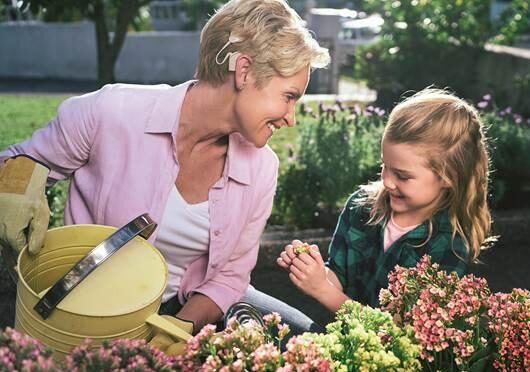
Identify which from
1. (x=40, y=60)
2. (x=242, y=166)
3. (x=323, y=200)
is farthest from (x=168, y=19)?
(x=242, y=166)

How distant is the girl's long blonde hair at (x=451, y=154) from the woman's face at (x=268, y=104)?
1.09ft

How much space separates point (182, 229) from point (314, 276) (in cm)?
47

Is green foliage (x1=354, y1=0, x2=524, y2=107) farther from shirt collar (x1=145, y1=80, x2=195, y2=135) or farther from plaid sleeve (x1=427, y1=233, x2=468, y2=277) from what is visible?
shirt collar (x1=145, y1=80, x2=195, y2=135)

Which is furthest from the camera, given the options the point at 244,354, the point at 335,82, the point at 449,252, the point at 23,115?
the point at 335,82

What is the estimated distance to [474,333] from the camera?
1.53 metres

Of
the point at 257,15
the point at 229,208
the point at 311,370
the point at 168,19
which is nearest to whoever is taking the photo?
the point at 311,370

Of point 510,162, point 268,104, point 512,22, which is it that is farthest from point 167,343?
point 512,22

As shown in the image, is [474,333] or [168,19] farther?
[168,19]

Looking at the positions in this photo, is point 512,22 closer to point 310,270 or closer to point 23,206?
point 310,270

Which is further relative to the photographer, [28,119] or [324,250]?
[28,119]

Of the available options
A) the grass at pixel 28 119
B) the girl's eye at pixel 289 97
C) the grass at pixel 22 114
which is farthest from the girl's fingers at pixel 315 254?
the grass at pixel 22 114

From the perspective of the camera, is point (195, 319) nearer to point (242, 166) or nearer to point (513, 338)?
point (242, 166)

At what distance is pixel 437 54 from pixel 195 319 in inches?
338

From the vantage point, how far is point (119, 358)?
4.00ft
